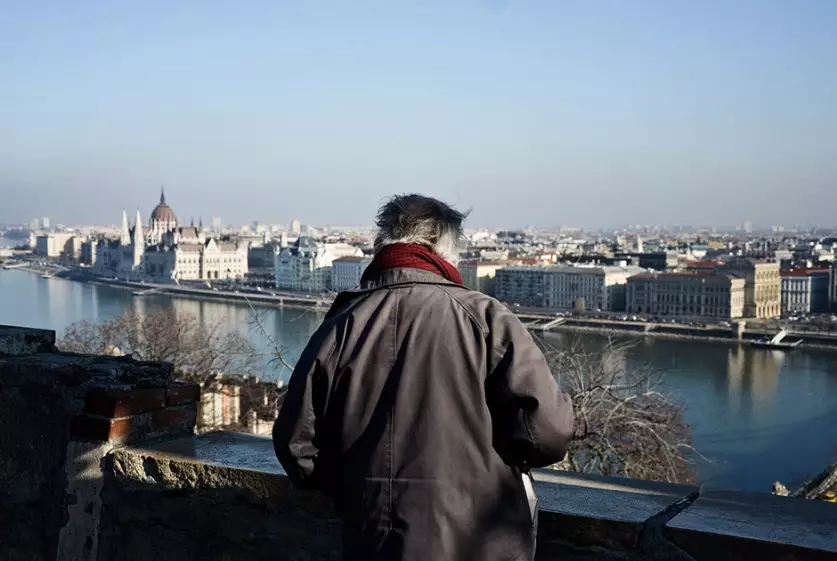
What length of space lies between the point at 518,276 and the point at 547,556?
3569 cm

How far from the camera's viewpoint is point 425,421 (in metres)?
0.73

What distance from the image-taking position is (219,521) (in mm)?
1071

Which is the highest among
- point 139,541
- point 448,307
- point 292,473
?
point 448,307

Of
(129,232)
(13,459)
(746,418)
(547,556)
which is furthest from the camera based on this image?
(129,232)

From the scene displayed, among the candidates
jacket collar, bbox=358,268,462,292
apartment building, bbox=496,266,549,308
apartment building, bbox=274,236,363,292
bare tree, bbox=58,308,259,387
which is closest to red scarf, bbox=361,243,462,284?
jacket collar, bbox=358,268,462,292

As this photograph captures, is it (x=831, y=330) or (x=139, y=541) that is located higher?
(x=139, y=541)

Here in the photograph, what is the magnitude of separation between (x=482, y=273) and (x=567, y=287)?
12.7ft

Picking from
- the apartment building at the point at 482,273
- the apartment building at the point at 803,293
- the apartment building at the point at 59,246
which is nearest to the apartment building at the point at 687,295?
the apartment building at the point at 803,293

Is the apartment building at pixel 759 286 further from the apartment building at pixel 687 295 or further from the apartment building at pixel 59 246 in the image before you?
the apartment building at pixel 59 246

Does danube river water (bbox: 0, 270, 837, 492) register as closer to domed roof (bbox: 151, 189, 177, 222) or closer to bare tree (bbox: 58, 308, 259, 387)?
bare tree (bbox: 58, 308, 259, 387)

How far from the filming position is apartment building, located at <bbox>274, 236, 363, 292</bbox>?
40.4 m

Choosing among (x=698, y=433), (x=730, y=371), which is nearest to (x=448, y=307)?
(x=698, y=433)

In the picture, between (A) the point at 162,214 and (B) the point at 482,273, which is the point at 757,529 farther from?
(A) the point at 162,214

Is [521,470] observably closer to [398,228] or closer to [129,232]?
[398,228]
